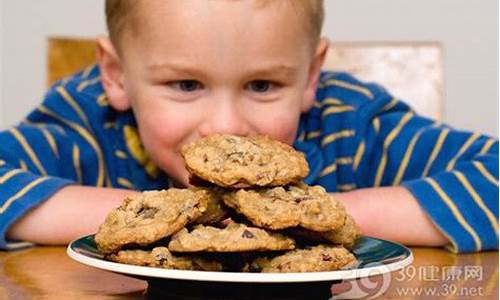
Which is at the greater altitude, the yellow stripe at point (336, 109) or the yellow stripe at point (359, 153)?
the yellow stripe at point (336, 109)

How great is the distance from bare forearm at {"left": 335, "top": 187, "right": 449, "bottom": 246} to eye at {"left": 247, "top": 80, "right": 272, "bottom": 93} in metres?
0.21

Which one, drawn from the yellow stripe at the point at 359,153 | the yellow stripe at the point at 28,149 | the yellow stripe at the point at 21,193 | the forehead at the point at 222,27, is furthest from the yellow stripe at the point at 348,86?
the yellow stripe at the point at 21,193

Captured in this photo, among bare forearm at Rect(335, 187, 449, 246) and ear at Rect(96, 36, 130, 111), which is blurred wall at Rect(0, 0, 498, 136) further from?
bare forearm at Rect(335, 187, 449, 246)

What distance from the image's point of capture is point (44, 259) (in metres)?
0.99

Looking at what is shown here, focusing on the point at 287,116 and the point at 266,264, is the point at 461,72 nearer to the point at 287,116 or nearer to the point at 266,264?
the point at 287,116

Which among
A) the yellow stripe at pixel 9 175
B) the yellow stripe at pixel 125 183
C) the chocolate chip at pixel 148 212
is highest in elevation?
the chocolate chip at pixel 148 212

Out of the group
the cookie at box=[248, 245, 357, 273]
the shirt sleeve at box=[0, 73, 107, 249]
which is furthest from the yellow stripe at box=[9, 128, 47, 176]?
the cookie at box=[248, 245, 357, 273]

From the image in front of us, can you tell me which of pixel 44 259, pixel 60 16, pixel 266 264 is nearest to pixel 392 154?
pixel 44 259

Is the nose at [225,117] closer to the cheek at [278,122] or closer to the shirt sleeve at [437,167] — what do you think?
the cheek at [278,122]

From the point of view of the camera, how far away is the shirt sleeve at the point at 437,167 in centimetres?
115

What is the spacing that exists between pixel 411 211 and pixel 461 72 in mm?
1502

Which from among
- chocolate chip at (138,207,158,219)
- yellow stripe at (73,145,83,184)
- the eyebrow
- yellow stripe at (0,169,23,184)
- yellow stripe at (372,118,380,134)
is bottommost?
yellow stripe at (73,145,83,184)

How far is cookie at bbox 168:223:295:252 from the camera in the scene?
692mm

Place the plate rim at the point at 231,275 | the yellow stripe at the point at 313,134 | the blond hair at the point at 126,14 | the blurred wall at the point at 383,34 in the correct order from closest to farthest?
the plate rim at the point at 231,275
the blond hair at the point at 126,14
the yellow stripe at the point at 313,134
the blurred wall at the point at 383,34
